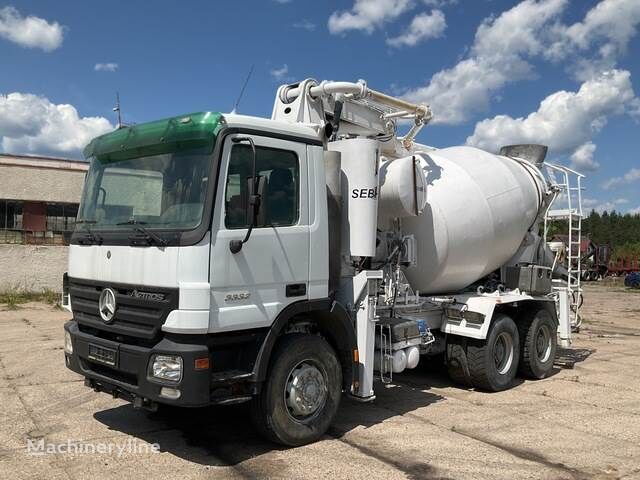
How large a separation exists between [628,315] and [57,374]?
17.8 meters

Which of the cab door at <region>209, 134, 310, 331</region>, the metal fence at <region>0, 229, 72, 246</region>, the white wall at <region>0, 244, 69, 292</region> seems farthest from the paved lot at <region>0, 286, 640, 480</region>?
the metal fence at <region>0, 229, 72, 246</region>

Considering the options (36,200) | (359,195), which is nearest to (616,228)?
(36,200)

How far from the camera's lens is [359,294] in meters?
6.15

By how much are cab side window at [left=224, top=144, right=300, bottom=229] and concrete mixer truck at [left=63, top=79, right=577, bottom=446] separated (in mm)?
13

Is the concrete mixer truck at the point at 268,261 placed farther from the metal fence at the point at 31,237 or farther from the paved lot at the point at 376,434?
the metal fence at the point at 31,237

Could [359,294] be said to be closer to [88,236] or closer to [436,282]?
[436,282]

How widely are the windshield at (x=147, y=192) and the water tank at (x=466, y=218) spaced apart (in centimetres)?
341

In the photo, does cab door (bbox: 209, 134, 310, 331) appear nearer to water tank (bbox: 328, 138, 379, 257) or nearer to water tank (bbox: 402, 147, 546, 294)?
water tank (bbox: 328, 138, 379, 257)

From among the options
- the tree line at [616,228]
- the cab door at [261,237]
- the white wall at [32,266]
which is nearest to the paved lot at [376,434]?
the cab door at [261,237]

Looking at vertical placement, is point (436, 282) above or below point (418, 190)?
below

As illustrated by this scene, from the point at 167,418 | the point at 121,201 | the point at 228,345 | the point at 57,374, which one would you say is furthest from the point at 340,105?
the point at 57,374

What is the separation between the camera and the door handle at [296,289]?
543 centimetres

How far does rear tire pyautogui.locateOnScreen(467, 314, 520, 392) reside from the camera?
7.86 metres

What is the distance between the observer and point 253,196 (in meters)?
4.80
